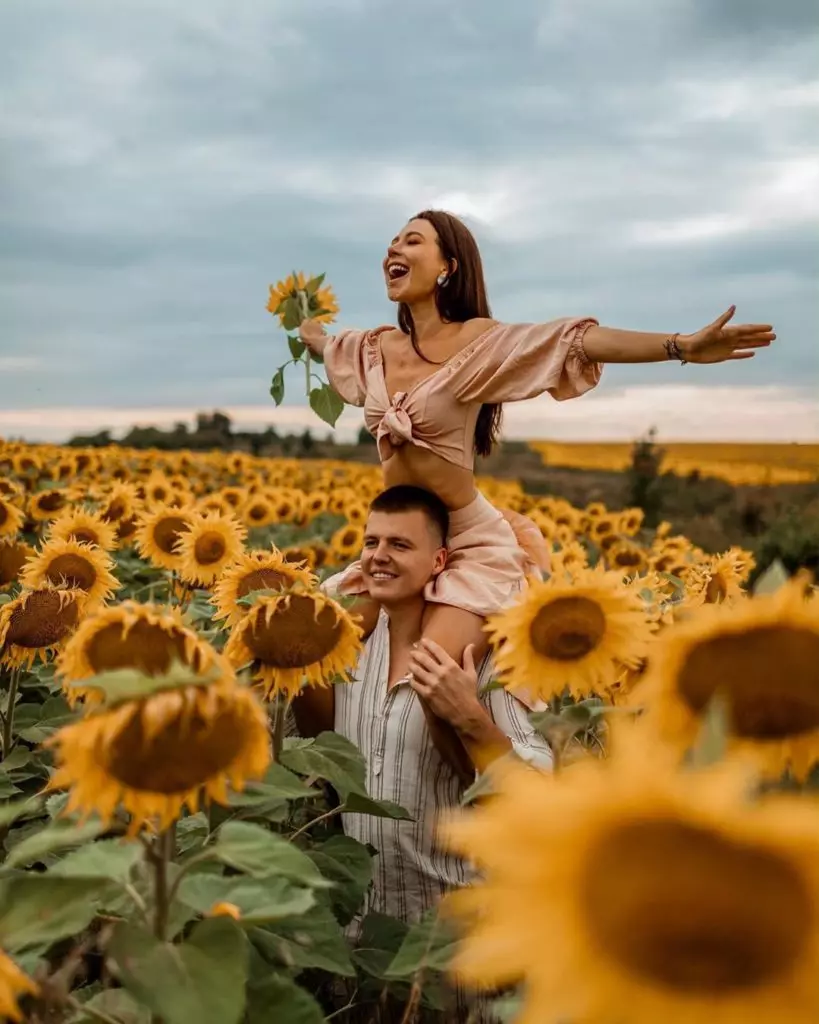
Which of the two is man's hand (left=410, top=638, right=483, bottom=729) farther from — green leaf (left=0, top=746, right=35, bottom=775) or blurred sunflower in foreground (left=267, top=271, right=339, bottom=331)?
blurred sunflower in foreground (left=267, top=271, right=339, bottom=331)

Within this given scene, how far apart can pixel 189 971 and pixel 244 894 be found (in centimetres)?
19

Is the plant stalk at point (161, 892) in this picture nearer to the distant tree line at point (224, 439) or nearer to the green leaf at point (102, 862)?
the green leaf at point (102, 862)

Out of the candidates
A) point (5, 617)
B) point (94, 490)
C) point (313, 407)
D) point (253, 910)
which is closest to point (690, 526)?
point (94, 490)

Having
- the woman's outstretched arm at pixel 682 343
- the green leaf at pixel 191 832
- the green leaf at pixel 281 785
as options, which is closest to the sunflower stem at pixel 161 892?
the green leaf at pixel 281 785

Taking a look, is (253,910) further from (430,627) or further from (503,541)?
(503,541)

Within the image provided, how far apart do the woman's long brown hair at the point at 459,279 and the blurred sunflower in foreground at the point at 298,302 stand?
26.0 inches

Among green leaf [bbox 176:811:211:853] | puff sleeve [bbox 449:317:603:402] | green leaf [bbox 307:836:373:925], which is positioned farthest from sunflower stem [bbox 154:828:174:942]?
puff sleeve [bbox 449:317:603:402]

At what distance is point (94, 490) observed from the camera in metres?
7.66

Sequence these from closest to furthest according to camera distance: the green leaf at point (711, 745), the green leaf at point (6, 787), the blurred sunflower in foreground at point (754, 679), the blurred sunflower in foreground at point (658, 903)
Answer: the blurred sunflower in foreground at point (658, 903) < the green leaf at point (711, 745) < the blurred sunflower in foreground at point (754, 679) < the green leaf at point (6, 787)

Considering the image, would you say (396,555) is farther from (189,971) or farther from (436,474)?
(189,971)

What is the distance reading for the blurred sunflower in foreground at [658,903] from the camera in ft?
3.07

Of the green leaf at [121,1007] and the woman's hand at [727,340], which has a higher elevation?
the woman's hand at [727,340]

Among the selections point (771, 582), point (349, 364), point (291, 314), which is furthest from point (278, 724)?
point (291, 314)

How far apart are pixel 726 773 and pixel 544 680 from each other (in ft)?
4.20
